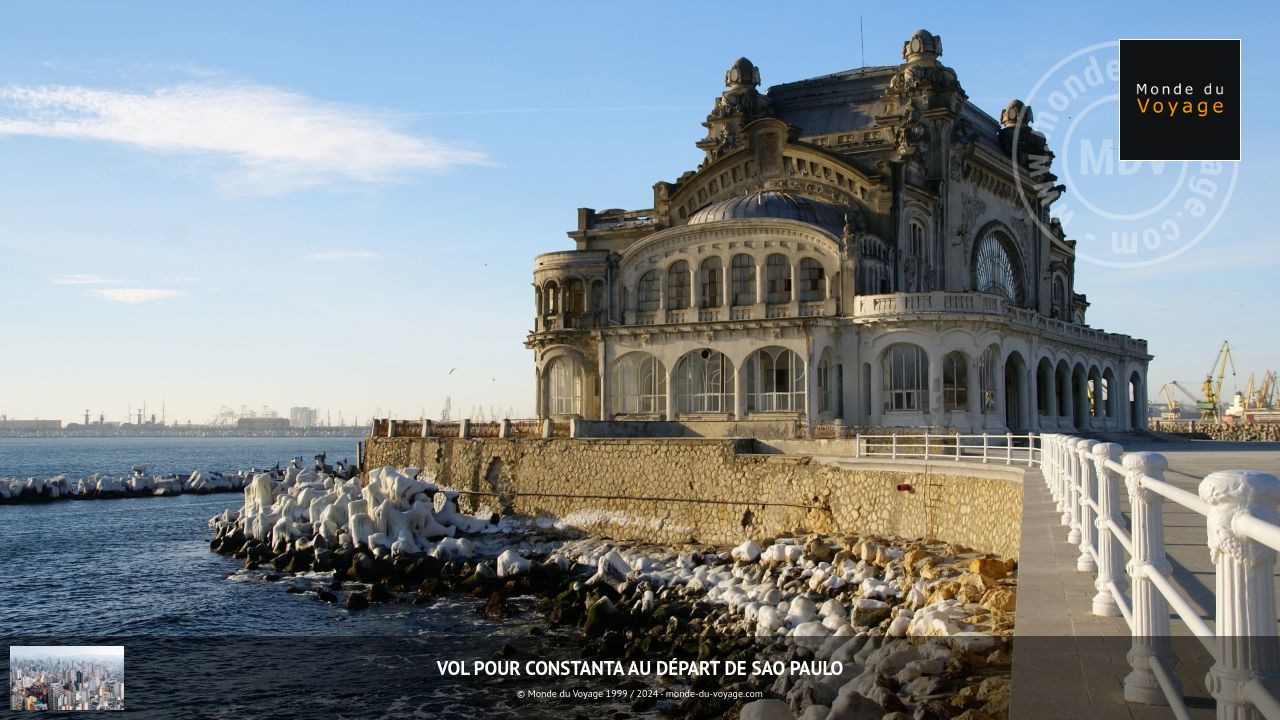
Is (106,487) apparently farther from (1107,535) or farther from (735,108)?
(1107,535)

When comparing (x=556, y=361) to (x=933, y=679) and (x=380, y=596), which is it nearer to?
(x=380, y=596)

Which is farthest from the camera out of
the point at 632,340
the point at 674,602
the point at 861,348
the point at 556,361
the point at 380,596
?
the point at 556,361

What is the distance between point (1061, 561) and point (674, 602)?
15.7 m

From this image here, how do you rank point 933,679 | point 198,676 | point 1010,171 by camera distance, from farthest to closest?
point 1010,171 < point 198,676 < point 933,679

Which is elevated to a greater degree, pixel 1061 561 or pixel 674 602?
pixel 1061 561

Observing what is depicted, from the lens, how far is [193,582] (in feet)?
107

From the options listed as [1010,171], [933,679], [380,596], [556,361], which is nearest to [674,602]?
[380,596]

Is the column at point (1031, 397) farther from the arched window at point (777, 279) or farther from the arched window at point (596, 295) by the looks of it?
the arched window at point (596, 295)

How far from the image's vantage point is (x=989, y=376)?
123ft

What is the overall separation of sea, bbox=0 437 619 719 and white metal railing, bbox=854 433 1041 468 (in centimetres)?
971

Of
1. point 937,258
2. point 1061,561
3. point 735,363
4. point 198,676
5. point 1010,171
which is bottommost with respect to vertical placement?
point 198,676

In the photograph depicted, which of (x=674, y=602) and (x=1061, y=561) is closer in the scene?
(x=1061, y=561)

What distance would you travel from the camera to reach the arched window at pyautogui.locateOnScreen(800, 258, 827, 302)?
38.8 meters

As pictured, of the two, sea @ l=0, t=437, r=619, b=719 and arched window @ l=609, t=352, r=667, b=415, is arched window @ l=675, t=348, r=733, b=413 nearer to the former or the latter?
arched window @ l=609, t=352, r=667, b=415
